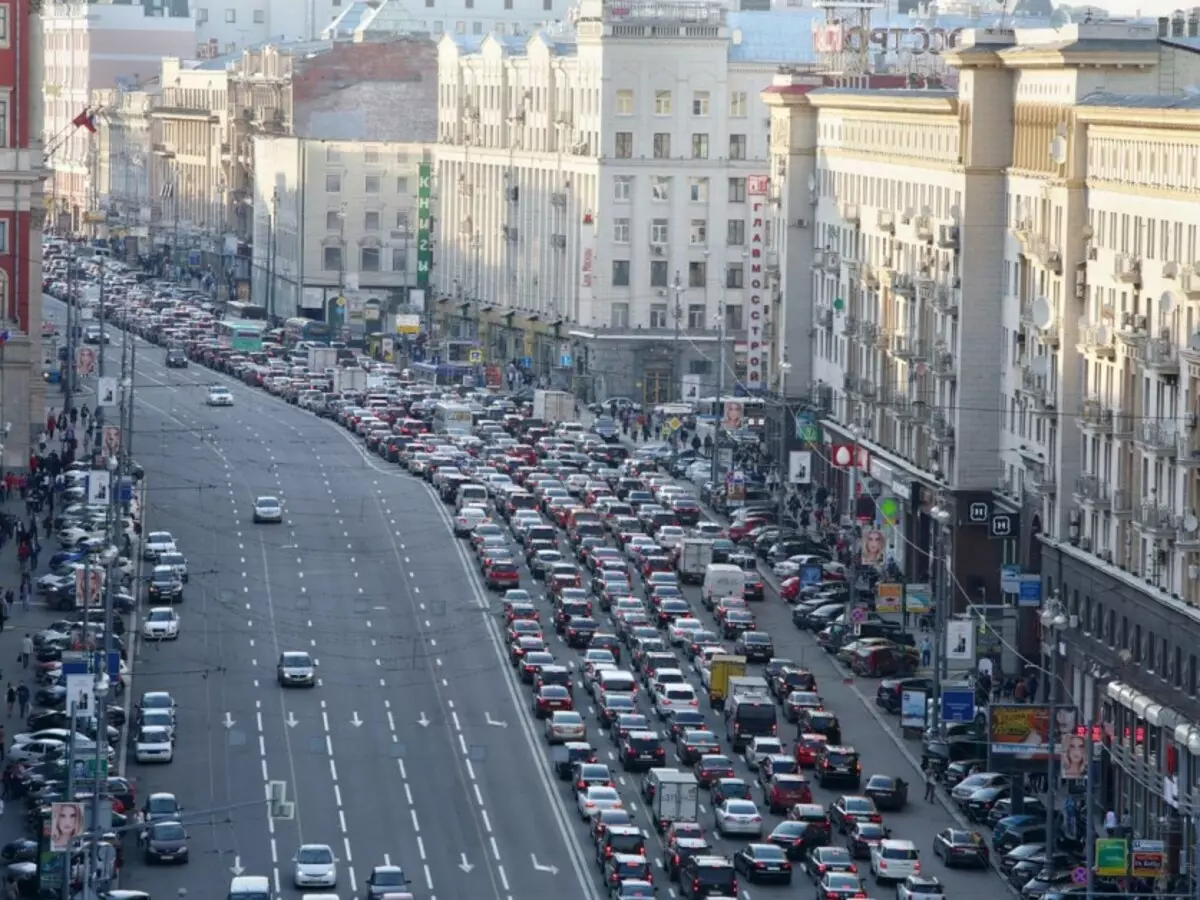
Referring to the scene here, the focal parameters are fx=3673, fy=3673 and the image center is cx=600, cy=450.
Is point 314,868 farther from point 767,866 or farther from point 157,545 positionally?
point 157,545

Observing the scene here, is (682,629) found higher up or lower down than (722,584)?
lower down

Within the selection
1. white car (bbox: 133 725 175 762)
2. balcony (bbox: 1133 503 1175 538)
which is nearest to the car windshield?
white car (bbox: 133 725 175 762)

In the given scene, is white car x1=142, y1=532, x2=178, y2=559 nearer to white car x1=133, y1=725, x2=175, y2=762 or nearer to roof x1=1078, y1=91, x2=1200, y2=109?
white car x1=133, y1=725, x2=175, y2=762

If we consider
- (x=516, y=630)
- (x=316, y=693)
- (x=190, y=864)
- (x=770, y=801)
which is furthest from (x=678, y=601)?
(x=190, y=864)

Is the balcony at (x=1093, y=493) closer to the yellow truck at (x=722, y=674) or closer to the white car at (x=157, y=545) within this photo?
the yellow truck at (x=722, y=674)

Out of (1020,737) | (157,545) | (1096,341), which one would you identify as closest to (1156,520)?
(1020,737)

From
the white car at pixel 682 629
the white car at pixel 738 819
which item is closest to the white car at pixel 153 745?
the white car at pixel 738 819

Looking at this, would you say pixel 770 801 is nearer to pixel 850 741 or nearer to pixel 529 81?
pixel 850 741
